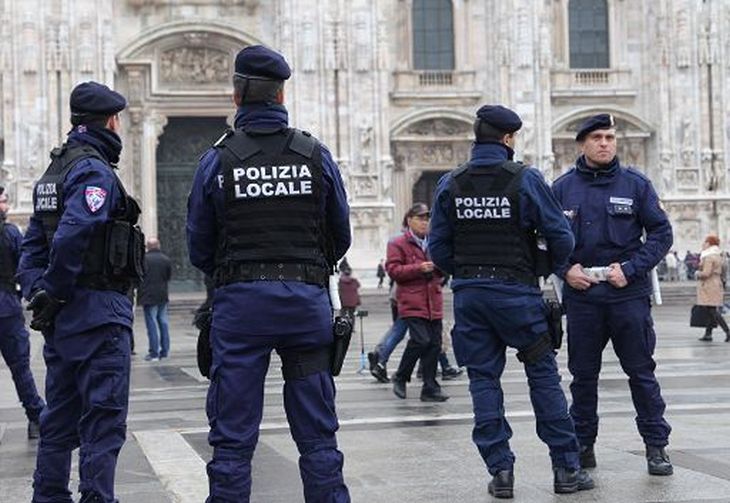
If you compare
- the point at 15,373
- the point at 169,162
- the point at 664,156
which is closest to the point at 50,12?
the point at 169,162

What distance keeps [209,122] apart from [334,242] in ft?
110

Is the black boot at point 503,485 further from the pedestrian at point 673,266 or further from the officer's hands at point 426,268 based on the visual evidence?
the pedestrian at point 673,266

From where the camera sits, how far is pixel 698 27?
39.9m

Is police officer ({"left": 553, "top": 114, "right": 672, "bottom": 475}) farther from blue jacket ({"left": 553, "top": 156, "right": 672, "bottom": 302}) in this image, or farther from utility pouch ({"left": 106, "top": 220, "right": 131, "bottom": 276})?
utility pouch ({"left": 106, "top": 220, "right": 131, "bottom": 276})

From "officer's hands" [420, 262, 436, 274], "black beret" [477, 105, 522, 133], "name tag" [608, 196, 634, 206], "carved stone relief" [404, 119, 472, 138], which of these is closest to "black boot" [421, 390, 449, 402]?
"officer's hands" [420, 262, 436, 274]

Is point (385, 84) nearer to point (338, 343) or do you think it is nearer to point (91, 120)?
point (91, 120)

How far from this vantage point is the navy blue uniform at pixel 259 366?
6.05 metres

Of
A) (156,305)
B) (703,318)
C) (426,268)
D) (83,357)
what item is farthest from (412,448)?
(703,318)

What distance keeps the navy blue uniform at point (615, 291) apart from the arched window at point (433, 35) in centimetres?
3222

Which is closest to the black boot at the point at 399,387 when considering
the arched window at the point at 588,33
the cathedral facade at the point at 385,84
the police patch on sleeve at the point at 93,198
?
the police patch on sleeve at the point at 93,198

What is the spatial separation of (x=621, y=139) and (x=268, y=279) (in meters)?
35.7

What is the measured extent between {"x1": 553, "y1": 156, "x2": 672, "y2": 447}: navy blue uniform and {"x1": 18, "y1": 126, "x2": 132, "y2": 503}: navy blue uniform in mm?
3019

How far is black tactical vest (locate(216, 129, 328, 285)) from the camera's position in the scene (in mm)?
6246

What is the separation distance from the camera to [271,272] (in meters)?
6.25
